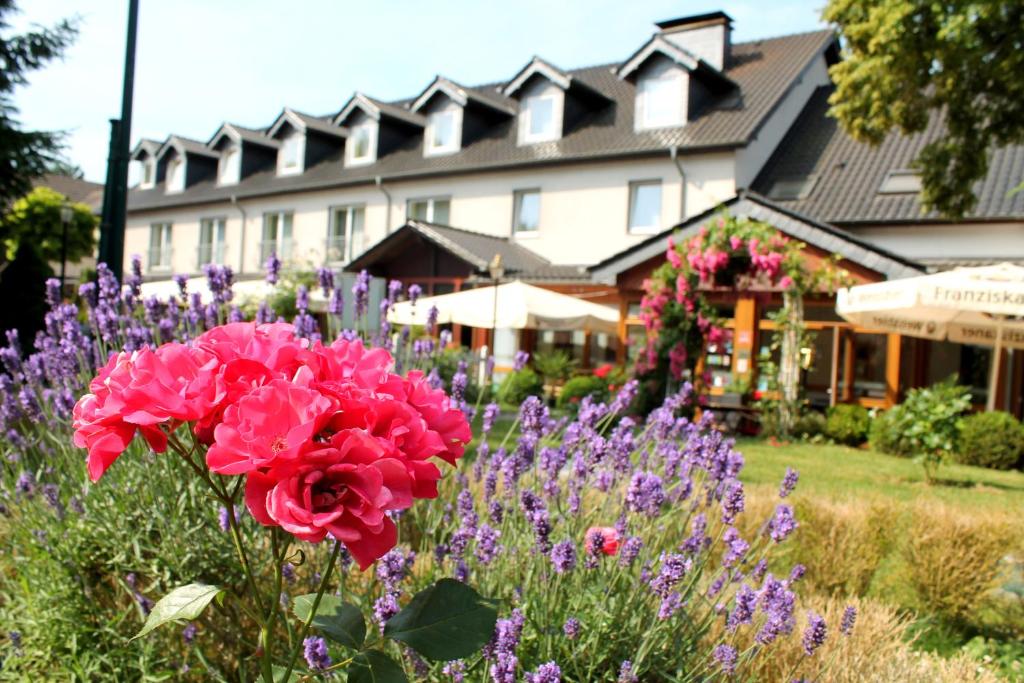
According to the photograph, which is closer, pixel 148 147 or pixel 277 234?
pixel 277 234

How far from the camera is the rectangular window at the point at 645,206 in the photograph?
65.6 ft

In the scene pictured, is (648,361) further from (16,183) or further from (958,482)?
(16,183)

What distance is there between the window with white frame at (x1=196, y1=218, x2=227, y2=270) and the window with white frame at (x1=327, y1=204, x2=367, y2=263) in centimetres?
600

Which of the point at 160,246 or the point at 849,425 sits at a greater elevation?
the point at 160,246

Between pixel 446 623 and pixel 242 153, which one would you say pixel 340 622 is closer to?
pixel 446 623

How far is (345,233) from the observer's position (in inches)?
1036

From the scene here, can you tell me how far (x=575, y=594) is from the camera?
2316 millimetres

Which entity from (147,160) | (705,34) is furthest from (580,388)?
(147,160)

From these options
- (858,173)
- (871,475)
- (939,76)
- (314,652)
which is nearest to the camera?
(314,652)

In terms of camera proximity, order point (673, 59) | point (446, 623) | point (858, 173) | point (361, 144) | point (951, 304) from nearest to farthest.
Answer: point (446, 623) → point (951, 304) → point (858, 173) → point (673, 59) → point (361, 144)

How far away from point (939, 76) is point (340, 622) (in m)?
13.8

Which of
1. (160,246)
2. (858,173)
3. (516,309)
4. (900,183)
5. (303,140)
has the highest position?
(303,140)

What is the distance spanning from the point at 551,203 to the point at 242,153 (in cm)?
1454

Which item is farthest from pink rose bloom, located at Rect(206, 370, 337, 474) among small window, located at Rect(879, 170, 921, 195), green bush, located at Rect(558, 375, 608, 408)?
small window, located at Rect(879, 170, 921, 195)
